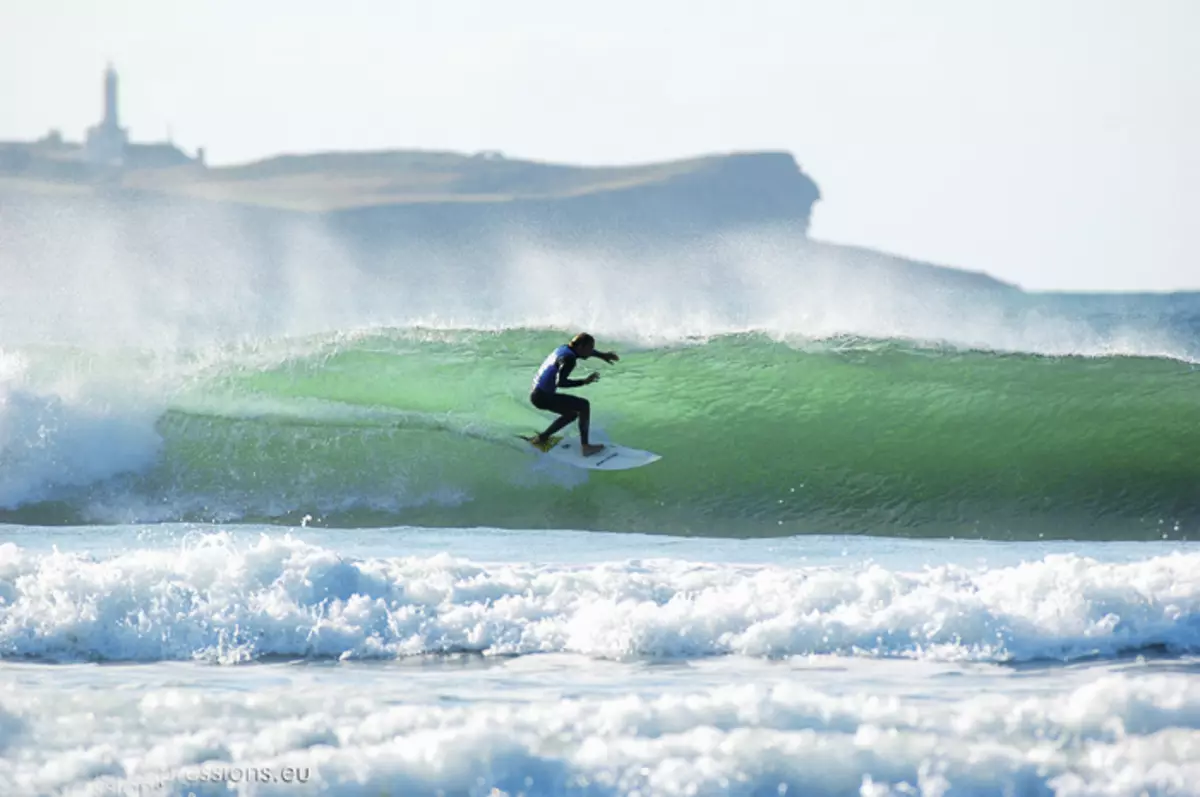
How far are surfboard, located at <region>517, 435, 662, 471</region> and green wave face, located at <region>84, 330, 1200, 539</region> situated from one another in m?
0.32

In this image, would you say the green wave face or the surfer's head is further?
the green wave face

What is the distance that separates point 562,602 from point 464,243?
6938 centimetres

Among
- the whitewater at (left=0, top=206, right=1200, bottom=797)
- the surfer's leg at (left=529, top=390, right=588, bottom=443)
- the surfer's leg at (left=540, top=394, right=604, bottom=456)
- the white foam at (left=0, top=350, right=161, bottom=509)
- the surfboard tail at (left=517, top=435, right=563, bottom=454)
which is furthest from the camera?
the white foam at (left=0, top=350, right=161, bottom=509)

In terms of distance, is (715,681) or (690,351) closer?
(715,681)

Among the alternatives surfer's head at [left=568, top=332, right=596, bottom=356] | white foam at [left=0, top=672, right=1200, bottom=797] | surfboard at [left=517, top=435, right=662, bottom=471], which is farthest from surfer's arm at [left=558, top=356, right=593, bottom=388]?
white foam at [left=0, top=672, right=1200, bottom=797]

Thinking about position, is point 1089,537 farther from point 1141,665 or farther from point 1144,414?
point 1141,665

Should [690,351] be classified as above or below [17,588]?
above

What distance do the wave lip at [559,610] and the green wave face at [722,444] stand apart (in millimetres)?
3155

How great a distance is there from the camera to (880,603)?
344 inches

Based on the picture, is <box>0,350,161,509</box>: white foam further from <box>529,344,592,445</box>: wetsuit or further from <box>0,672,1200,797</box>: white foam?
<box>0,672,1200,797</box>: white foam

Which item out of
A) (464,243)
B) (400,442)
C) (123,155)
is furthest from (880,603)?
(123,155)

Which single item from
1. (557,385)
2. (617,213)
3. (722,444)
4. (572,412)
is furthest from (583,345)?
(617,213)

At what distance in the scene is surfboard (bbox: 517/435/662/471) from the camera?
11.8 m

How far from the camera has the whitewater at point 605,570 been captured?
20.9ft
